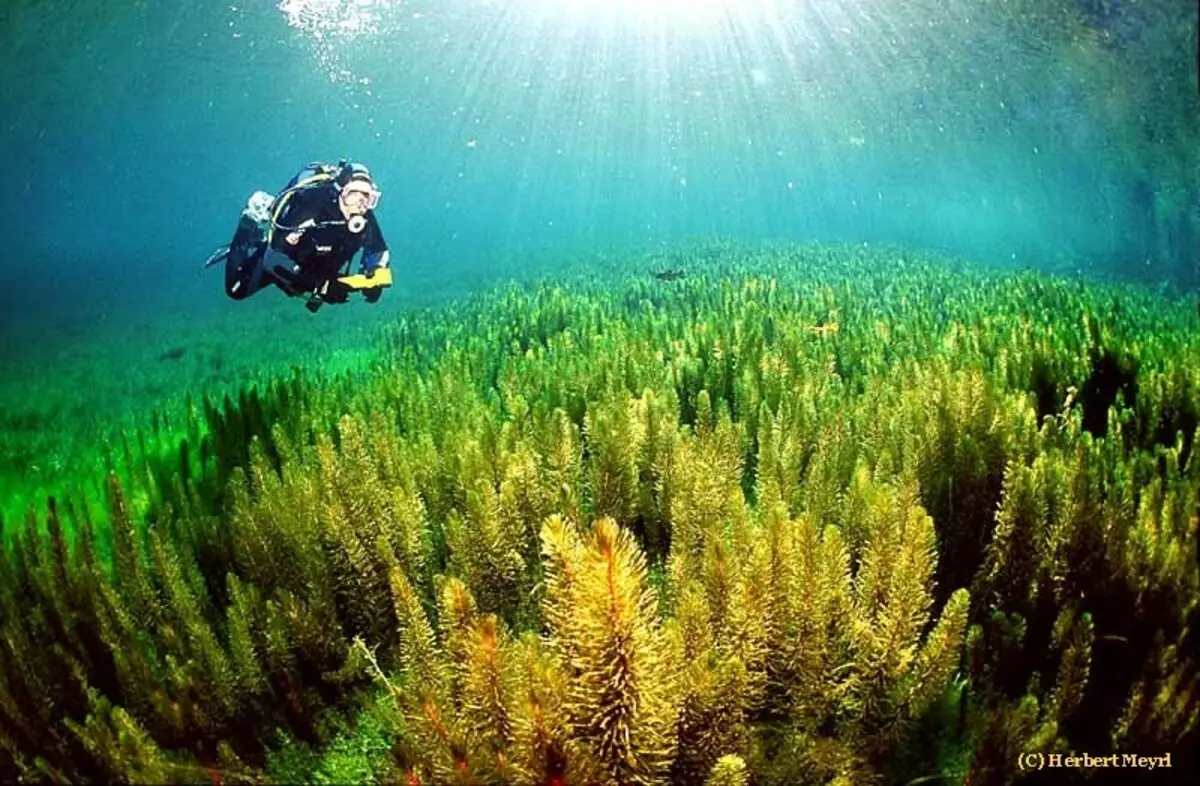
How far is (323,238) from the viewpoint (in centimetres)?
697

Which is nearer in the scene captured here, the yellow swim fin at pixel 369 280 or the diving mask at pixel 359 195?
the yellow swim fin at pixel 369 280

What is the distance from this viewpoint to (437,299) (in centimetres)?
1725

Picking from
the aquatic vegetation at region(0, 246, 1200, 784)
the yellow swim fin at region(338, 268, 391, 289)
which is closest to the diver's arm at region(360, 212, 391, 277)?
the yellow swim fin at region(338, 268, 391, 289)

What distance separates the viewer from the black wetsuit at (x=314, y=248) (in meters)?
6.71

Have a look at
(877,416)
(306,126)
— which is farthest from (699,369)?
(306,126)

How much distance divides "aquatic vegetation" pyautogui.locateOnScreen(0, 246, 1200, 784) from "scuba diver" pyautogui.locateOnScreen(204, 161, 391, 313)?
3035mm

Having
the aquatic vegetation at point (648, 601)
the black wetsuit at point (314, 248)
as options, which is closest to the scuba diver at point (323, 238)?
the black wetsuit at point (314, 248)

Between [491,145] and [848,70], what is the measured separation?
8602 centimetres

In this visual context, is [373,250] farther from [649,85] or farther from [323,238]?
[649,85]

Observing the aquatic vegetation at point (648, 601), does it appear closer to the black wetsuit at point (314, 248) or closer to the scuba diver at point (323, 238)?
the scuba diver at point (323, 238)

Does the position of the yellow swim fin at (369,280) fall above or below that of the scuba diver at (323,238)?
below

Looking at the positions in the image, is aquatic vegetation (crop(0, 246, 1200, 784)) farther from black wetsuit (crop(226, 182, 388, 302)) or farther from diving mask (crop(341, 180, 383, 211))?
diving mask (crop(341, 180, 383, 211))

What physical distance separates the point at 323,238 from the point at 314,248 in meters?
0.21

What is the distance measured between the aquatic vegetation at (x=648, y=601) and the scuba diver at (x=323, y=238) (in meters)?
3.03
